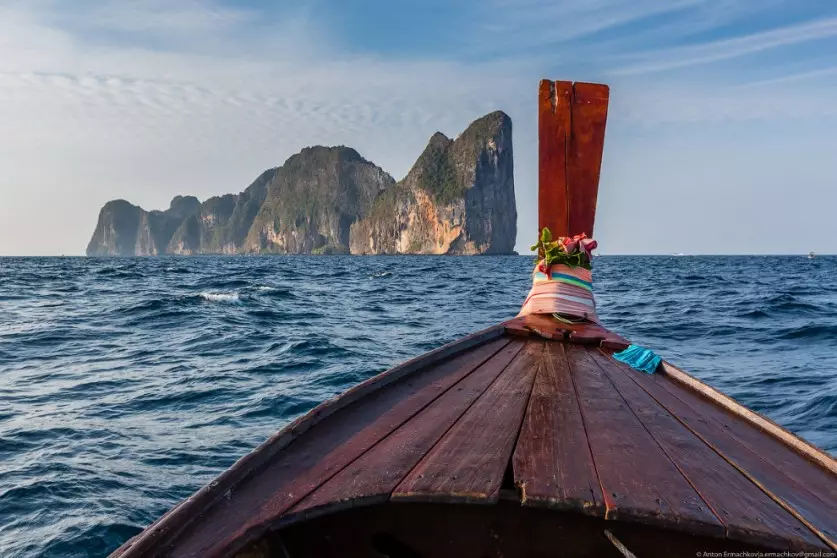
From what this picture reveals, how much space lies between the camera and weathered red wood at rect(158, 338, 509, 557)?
70.8 inches

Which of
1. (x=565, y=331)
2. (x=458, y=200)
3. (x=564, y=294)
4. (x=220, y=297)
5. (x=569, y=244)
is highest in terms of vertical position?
(x=458, y=200)

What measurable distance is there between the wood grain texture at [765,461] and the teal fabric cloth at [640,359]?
58 cm

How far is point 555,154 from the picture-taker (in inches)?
275

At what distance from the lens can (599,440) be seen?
252 centimetres

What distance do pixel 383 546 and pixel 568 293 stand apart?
14.1 ft

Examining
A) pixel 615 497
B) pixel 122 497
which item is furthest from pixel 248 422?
pixel 615 497

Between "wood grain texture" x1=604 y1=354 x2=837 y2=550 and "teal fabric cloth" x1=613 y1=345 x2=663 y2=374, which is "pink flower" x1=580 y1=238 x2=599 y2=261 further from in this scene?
"wood grain texture" x1=604 y1=354 x2=837 y2=550

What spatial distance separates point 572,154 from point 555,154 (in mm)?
197

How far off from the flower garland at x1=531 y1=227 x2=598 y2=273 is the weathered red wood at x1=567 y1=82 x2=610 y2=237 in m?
0.88

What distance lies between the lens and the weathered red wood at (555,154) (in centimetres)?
691

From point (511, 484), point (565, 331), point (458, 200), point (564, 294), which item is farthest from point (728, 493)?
point (458, 200)

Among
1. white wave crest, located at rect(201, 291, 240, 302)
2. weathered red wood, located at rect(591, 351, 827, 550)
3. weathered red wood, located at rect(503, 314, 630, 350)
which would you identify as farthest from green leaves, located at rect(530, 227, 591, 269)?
white wave crest, located at rect(201, 291, 240, 302)

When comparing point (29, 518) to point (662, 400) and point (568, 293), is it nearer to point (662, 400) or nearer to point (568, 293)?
point (662, 400)

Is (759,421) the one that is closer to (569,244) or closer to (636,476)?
(636,476)
